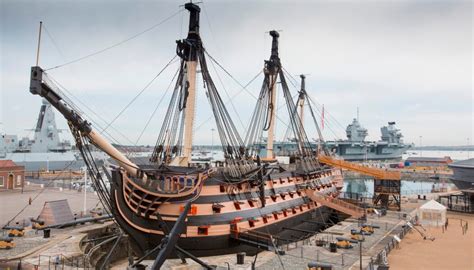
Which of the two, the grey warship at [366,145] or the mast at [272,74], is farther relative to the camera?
the grey warship at [366,145]

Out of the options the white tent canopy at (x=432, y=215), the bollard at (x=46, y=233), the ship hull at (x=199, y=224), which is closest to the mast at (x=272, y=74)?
the ship hull at (x=199, y=224)

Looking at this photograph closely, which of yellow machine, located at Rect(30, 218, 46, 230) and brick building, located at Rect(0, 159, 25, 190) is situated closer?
yellow machine, located at Rect(30, 218, 46, 230)

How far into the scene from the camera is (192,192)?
2050cm

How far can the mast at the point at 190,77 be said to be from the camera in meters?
24.7

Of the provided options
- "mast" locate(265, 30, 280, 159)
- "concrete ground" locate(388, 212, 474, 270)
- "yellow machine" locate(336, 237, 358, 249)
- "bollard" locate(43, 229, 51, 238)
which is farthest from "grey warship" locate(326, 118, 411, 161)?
"bollard" locate(43, 229, 51, 238)

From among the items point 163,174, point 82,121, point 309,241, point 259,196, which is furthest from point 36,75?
point 309,241

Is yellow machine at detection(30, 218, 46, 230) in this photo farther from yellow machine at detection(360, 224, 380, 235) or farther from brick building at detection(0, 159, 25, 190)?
brick building at detection(0, 159, 25, 190)

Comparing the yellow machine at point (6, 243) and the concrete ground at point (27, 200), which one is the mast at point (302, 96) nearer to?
the concrete ground at point (27, 200)

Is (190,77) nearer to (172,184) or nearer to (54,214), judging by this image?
(172,184)

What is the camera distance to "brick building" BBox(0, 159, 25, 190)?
1844 inches

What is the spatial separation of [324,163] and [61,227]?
31.6 metres

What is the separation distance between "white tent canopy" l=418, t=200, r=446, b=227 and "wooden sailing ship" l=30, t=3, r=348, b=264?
9.68 meters

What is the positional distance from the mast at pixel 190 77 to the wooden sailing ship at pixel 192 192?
2.8 inches

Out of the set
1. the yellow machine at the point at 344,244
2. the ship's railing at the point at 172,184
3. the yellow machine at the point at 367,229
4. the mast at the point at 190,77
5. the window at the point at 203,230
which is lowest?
the yellow machine at the point at 367,229
